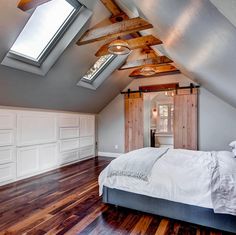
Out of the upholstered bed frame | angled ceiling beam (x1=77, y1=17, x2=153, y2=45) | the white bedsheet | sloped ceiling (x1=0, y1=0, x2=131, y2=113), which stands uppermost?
angled ceiling beam (x1=77, y1=17, x2=153, y2=45)

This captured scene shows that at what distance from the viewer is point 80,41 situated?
11.2ft

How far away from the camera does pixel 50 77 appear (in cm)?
374

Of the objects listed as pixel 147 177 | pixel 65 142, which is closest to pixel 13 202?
pixel 147 177

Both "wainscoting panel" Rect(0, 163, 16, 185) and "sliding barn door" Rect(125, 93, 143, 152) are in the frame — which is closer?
"wainscoting panel" Rect(0, 163, 16, 185)

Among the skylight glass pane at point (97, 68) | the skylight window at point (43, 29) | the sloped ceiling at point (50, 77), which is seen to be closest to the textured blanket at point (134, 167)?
the sloped ceiling at point (50, 77)

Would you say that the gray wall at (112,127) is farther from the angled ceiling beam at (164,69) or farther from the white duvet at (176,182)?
the white duvet at (176,182)

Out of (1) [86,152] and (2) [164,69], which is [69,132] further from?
(2) [164,69]

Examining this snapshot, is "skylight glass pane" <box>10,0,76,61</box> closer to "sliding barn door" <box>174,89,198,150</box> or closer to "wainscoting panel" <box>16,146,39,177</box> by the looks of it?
"wainscoting panel" <box>16,146,39,177</box>

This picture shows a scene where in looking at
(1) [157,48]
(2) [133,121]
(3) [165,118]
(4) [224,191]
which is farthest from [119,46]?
(3) [165,118]

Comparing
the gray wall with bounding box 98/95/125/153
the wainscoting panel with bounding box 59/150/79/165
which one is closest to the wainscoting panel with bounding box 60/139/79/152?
the wainscoting panel with bounding box 59/150/79/165

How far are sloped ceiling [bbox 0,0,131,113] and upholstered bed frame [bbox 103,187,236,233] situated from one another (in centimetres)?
238

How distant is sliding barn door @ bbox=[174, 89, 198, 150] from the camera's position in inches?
202

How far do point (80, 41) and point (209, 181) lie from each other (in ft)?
9.77

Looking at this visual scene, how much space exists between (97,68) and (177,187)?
3598 millimetres
